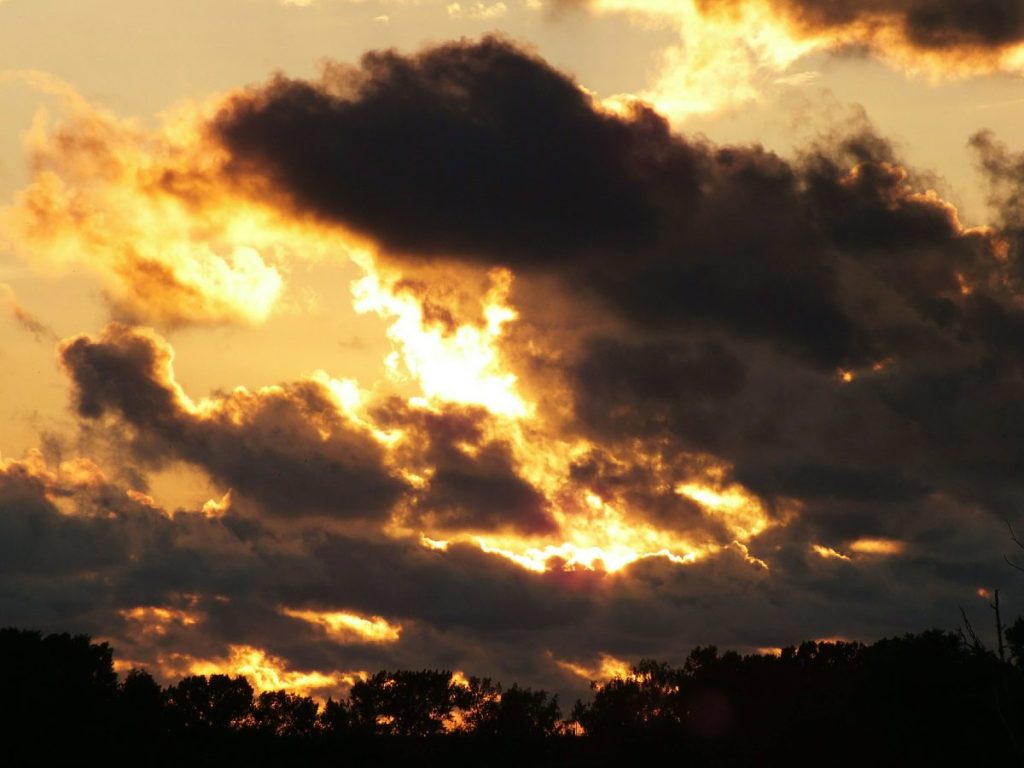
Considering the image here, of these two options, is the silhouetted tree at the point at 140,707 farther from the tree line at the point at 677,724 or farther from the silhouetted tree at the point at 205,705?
the silhouetted tree at the point at 205,705

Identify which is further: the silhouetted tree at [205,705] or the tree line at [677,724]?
the silhouetted tree at [205,705]

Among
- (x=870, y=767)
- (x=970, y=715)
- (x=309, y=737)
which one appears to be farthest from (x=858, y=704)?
(x=309, y=737)

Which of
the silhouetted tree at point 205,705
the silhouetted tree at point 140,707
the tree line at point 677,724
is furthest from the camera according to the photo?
the silhouetted tree at point 205,705

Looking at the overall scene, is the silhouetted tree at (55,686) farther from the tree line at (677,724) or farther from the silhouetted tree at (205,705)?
the silhouetted tree at (205,705)

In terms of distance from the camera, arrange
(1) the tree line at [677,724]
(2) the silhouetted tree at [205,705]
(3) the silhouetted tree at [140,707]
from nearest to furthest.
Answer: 1. (1) the tree line at [677,724]
2. (3) the silhouetted tree at [140,707]
3. (2) the silhouetted tree at [205,705]

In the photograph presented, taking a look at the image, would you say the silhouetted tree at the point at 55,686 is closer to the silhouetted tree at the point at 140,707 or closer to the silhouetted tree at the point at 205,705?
the silhouetted tree at the point at 140,707

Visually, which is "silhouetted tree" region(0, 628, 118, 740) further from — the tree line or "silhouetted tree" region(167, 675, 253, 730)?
"silhouetted tree" region(167, 675, 253, 730)

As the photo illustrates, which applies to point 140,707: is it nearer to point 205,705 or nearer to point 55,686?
point 55,686

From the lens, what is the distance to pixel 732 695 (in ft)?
Result: 580

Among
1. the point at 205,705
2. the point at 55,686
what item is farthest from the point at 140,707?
the point at 205,705

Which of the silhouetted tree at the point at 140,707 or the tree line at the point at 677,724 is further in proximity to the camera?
the silhouetted tree at the point at 140,707

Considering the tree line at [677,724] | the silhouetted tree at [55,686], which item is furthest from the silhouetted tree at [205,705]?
the silhouetted tree at [55,686]

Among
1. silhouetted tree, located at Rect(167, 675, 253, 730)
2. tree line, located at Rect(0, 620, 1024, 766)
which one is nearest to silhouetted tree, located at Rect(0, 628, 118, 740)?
tree line, located at Rect(0, 620, 1024, 766)

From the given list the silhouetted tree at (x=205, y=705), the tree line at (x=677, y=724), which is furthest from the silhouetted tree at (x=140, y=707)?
the silhouetted tree at (x=205, y=705)
